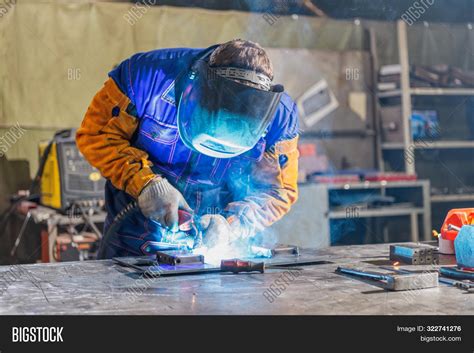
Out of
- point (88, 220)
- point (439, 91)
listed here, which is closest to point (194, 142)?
point (88, 220)

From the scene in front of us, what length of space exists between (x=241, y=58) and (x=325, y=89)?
391cm

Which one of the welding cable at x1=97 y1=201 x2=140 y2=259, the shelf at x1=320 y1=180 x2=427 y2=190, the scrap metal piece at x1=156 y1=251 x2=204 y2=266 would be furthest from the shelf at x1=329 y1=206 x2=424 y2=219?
the scrap metal piece at x1=156 y1=251 x2=204 y2=266

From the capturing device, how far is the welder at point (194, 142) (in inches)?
90.4

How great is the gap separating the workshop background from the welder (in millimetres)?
1955

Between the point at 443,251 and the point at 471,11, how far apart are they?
4.62 metres

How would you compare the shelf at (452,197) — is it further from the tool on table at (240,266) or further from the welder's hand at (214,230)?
the tool on table at (240,266)

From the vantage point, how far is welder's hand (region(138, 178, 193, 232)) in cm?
244

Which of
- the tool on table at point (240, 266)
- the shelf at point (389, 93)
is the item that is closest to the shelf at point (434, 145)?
the shelf at point (389, 93)

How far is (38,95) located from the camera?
532cm

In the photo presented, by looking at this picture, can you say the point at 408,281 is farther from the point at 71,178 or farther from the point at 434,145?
the point at 434,145

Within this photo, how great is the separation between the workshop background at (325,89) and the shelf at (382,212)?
0.04 ft
